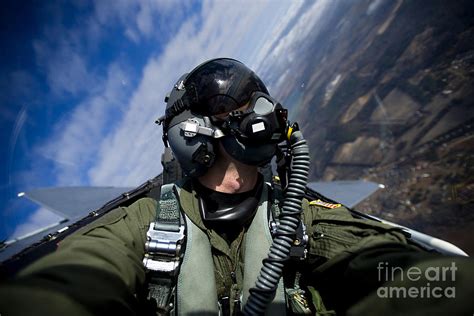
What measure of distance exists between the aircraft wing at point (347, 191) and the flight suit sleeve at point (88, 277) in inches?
180

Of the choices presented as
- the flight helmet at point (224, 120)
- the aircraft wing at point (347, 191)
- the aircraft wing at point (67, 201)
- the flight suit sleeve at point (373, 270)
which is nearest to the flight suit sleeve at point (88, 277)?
the flight helmet at point (224, 120)

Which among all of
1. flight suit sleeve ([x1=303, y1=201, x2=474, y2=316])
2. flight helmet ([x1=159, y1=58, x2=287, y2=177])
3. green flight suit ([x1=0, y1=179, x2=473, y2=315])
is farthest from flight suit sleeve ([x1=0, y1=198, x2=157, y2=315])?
A: flight suit sleeve ([x1=303, y1=201, x2=474, y2=316])

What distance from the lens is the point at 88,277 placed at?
87cm

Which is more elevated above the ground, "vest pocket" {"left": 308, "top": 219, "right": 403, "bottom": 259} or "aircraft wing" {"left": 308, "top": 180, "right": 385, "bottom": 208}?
"aircraft wing" {"left": 308, "top": 180, "right": 385, "bottom": 208}

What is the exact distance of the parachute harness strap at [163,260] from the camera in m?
1.27

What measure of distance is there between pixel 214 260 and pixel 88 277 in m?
0.74

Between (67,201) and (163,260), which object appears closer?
(163,260)

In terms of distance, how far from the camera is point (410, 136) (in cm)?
1367

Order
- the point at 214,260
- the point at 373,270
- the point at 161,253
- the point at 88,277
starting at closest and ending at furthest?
the point at 88,277, the point at 373,270, the point at 161,253, the point at 214,260

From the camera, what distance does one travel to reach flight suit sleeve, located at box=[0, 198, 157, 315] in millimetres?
700

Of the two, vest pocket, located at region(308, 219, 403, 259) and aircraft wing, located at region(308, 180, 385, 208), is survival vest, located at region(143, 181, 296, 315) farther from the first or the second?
aircraft wing, located at region(308, 180, 385, 208)

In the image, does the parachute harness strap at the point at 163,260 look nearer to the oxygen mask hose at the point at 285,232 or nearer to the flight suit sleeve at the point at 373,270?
the oxygen mask hose at the point at 285,232

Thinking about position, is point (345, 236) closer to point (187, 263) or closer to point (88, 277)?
point (187, 263)

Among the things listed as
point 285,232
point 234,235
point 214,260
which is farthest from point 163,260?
point 285,232
